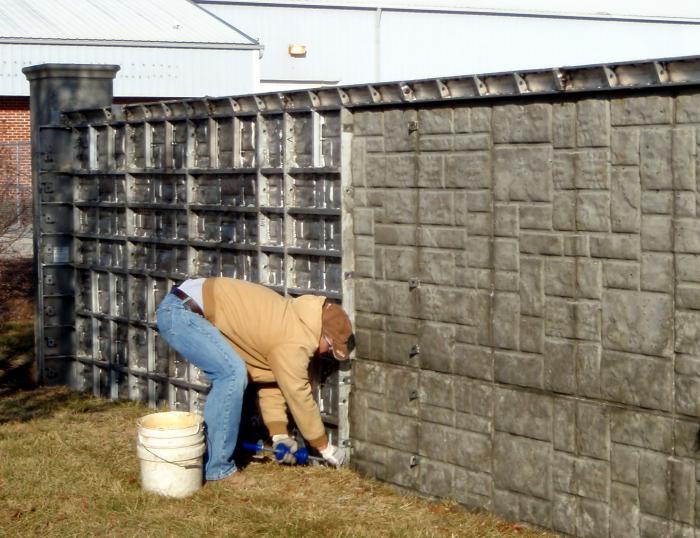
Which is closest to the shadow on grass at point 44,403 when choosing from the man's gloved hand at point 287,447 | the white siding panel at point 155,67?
the man's gloved hand at point 287,447

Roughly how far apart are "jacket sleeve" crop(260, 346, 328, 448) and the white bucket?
0.63 m

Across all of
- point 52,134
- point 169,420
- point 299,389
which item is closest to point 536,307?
point 299,389

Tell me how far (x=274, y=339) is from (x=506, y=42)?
33.1 metres

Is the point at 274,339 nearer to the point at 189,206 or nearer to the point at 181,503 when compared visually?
the point at 181,503

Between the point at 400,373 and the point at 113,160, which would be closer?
the point at 400,373

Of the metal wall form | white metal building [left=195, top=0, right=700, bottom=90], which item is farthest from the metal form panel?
white metal building [left=195, top=0, right=700, bottom=90]

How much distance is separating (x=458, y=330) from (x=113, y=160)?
4888 millimetres

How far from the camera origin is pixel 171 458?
27.6 feet

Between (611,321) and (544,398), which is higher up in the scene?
(611,321)

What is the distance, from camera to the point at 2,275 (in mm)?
18531

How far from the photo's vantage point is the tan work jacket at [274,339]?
857cm

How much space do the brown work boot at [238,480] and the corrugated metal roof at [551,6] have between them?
2937cm

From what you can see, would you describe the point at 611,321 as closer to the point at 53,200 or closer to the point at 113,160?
the point at 113,160

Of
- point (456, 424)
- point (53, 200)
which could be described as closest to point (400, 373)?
point (456, 424)
